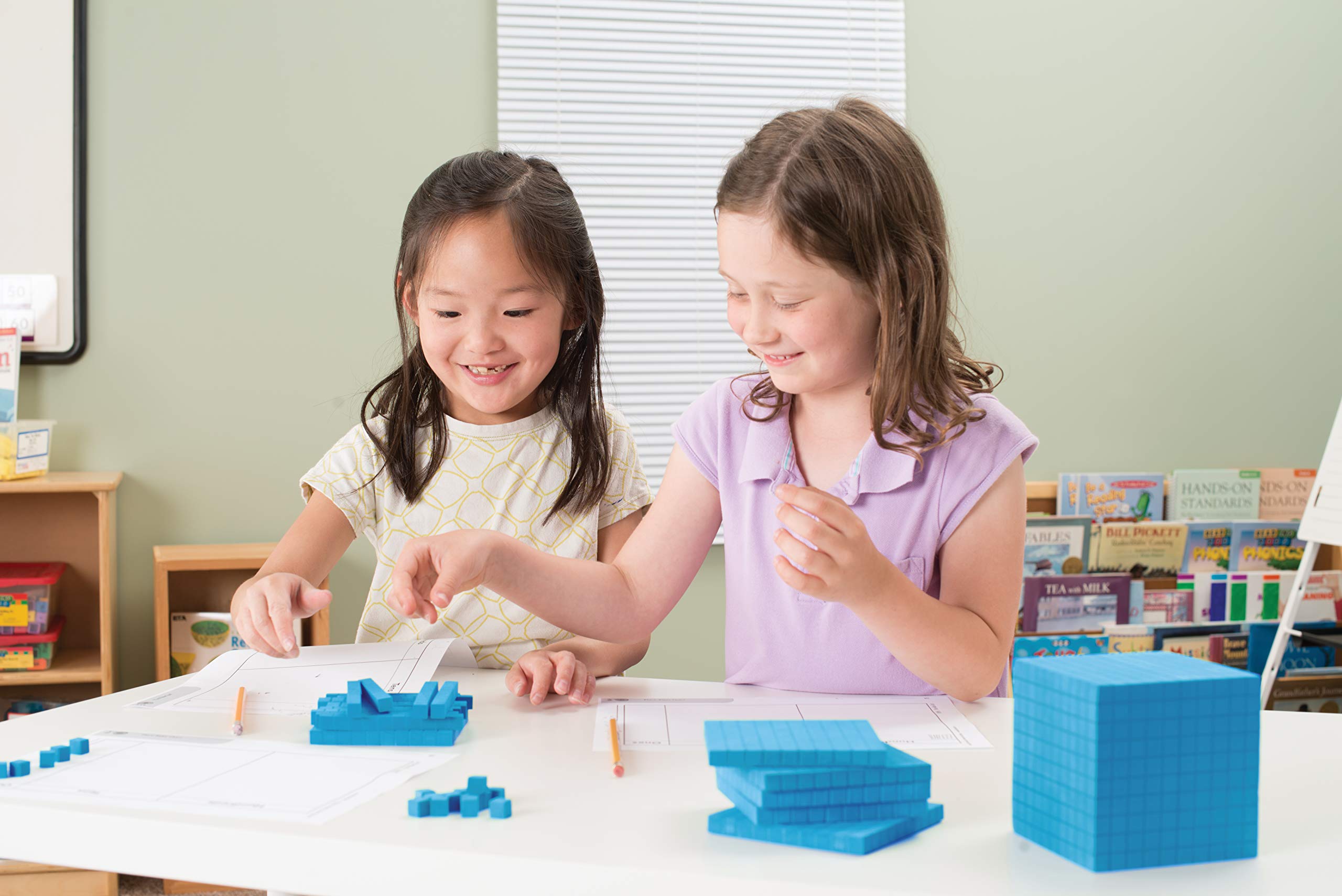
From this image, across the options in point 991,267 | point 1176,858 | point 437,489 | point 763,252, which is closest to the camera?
point 1176,858

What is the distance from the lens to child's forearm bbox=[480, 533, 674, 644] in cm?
97

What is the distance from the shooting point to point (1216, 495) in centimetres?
277

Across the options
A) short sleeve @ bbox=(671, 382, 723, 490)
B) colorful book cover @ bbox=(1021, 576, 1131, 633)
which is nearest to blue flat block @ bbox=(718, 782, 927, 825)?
short sleeve @ bbox=(671, 382, 723, 490)

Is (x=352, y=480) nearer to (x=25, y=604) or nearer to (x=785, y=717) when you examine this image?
(x=785, y=717)

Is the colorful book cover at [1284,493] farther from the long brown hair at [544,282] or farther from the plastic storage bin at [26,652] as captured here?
the plastic storage bin at [26,652]

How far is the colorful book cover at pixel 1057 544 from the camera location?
8.68ft

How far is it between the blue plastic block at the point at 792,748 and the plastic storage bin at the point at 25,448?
2.00 metres

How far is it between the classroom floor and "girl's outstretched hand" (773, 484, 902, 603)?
5.40ft

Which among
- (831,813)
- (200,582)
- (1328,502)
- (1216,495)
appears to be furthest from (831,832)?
(1216,495)

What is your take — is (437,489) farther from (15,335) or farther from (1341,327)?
(1341,327)

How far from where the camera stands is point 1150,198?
9.25 feet

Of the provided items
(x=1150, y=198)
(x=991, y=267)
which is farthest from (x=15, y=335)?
(x=1150, y=198)

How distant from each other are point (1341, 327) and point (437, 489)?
2.69 metres

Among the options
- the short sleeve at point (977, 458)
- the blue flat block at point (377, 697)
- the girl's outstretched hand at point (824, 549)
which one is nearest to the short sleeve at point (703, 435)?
the short sleeve at point (977, 458)
